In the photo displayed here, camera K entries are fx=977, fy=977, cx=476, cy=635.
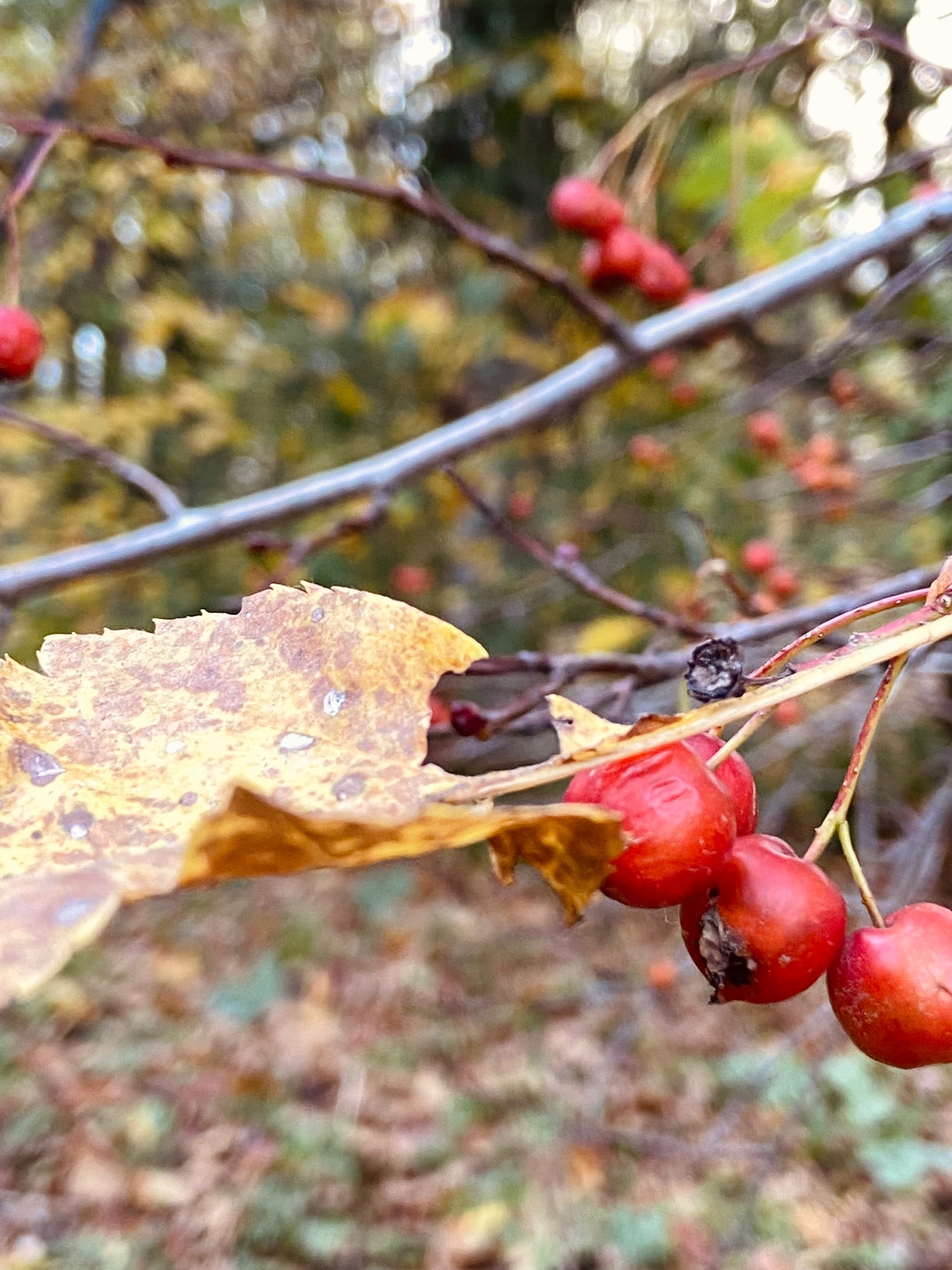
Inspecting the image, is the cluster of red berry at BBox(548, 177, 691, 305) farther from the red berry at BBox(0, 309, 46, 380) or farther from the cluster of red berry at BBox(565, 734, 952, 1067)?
→ the cluster of red berry at BBox(565, 734, 952, 1067)

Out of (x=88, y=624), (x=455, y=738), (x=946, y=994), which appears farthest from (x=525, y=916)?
(x=946, y=994)

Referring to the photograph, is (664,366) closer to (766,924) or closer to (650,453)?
(650,453)

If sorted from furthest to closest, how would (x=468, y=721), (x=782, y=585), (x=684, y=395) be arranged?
1. (x=684, y=395)
2. (x=782, y=585)
3. (x=468, y=721)

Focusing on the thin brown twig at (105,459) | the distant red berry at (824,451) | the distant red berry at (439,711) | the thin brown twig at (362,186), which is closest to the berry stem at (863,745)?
the distant red berry at (439,711)

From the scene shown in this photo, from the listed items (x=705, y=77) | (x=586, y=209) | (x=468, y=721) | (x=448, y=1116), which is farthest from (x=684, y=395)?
(x=468, y=721)

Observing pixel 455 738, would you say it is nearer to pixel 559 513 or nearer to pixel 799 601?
pixel 799 601

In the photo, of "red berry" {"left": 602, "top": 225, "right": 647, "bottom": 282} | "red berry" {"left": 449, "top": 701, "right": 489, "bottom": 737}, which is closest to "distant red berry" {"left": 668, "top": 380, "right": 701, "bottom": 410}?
"red berry" {"left": 602, "top": 225, "right": 647, "bottom": 282}
